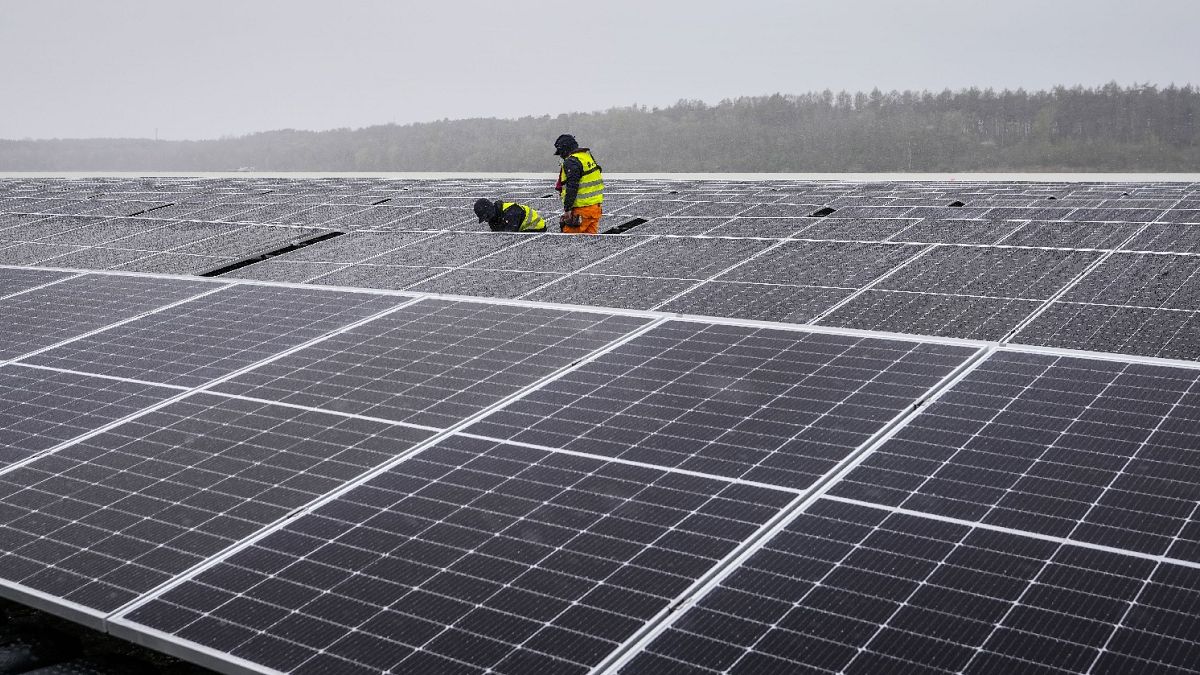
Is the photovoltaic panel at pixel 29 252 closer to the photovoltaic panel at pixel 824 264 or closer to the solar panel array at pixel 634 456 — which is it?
the solar panel array at pixel 634 456

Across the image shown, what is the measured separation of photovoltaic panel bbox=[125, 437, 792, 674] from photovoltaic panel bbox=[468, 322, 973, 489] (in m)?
0.44

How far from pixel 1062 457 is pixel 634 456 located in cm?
315

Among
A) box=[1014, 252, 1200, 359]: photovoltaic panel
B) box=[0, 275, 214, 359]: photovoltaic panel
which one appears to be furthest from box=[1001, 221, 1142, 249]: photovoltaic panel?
box=[0, 275, 214, 359]: photovoltaic panel

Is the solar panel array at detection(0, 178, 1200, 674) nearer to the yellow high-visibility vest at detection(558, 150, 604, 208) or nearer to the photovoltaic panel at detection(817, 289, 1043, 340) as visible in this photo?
the photovoltaic panel at detection(817, 289, 1043, 340)

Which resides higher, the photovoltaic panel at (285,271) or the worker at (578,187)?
the worker at (578,187)

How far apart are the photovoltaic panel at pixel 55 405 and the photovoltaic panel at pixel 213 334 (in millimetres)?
306

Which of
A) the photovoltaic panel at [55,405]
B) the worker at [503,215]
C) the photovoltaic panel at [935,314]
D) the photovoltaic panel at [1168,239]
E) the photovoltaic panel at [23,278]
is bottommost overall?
the photovoltaic panel at [55,405]

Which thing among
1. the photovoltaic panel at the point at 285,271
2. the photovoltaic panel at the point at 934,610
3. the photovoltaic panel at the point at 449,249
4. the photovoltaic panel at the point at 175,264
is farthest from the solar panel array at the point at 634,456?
the photovoltaic panel at the point at 175,264

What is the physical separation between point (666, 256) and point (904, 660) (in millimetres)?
10746

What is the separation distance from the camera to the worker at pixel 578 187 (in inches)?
764

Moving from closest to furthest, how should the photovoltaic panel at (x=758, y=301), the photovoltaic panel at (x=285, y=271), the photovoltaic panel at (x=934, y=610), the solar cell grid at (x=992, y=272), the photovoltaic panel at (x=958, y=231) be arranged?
the photovoltaic panel at (x=934, y=610), the photovoltaic panel at (x=758, y=301), the solar cell grid at (x=992, y=272), the photovoltaic panel at (x=958, y=231), the photovoltaic panel at (x=285, y=271)

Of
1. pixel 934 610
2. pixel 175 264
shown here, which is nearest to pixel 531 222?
pixel 175 264

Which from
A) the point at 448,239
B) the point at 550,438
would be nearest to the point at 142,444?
the point at 550,438

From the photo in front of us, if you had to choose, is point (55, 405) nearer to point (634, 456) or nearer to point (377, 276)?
point (377, 276)
